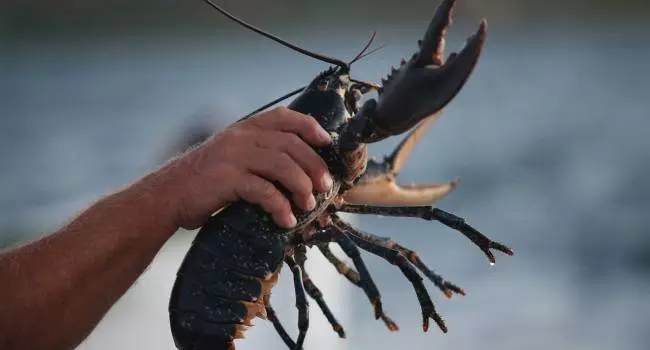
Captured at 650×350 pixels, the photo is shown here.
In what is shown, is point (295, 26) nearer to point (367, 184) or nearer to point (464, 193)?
point (464, 193)

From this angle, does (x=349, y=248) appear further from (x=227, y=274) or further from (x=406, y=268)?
(x=227, y=274)

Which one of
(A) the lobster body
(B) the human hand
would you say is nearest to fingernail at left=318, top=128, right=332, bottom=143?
(B) the human hand

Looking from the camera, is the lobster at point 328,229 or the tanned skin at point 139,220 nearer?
the lobster at point 328,229

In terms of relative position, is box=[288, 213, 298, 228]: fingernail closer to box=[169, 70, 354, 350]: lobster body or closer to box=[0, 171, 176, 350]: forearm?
box=[169, 70, 354, 350]: lobster body

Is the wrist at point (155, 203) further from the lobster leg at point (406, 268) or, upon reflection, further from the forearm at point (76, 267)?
the lobster leg at point (406, 268)

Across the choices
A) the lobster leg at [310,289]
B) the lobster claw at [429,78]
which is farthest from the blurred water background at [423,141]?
the lobster claw at [429,78]
